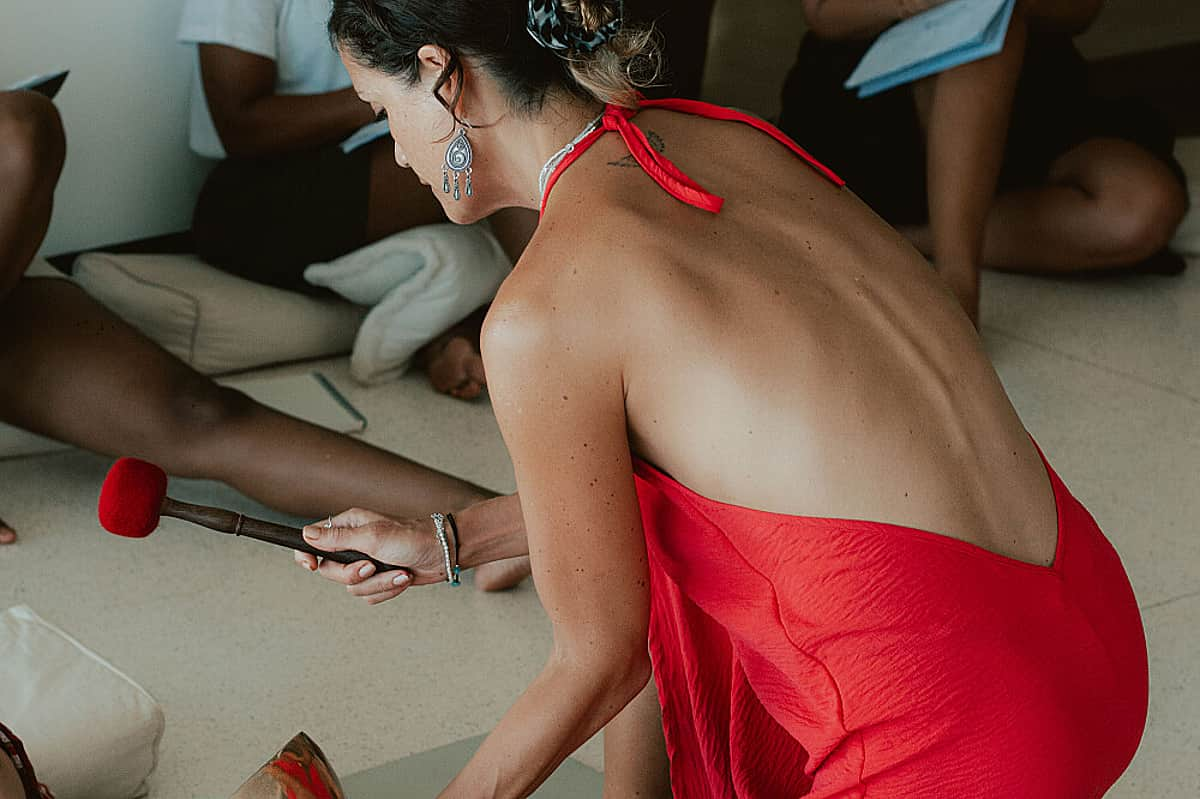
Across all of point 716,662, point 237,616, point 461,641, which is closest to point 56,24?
point 237,616

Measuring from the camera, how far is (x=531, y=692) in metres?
1.13

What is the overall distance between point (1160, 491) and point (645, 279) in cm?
146

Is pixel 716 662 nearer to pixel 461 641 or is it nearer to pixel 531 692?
pixel 531 692

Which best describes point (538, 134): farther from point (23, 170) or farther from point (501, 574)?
point (23, 170)

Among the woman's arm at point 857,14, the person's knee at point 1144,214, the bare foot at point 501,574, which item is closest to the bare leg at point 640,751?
the bare foot at point 501,574

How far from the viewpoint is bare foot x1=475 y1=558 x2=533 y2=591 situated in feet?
6.09

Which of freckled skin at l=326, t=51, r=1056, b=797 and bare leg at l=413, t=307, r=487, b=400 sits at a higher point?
freckled skin at l=326, t=51, r=1056, b=797

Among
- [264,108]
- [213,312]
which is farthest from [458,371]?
[264,108]

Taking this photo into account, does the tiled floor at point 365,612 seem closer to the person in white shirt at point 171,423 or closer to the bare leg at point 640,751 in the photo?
the person in white shirt at point 171,423

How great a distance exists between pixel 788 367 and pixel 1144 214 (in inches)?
80.3

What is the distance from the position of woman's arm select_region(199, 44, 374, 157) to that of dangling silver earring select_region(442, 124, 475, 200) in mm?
1282

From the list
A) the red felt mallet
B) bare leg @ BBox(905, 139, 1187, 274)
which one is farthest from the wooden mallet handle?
bare leg @ BBox(905, 139, 1187, 274)

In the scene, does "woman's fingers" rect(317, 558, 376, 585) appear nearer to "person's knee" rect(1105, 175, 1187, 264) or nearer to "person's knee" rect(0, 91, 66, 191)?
"person's knee" rect(0, 91, 66, 191)

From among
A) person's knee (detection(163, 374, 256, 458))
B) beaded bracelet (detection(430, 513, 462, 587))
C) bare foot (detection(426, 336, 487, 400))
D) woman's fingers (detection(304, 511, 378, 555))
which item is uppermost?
woman's fingers (detection(304, 511, 378, 555))
